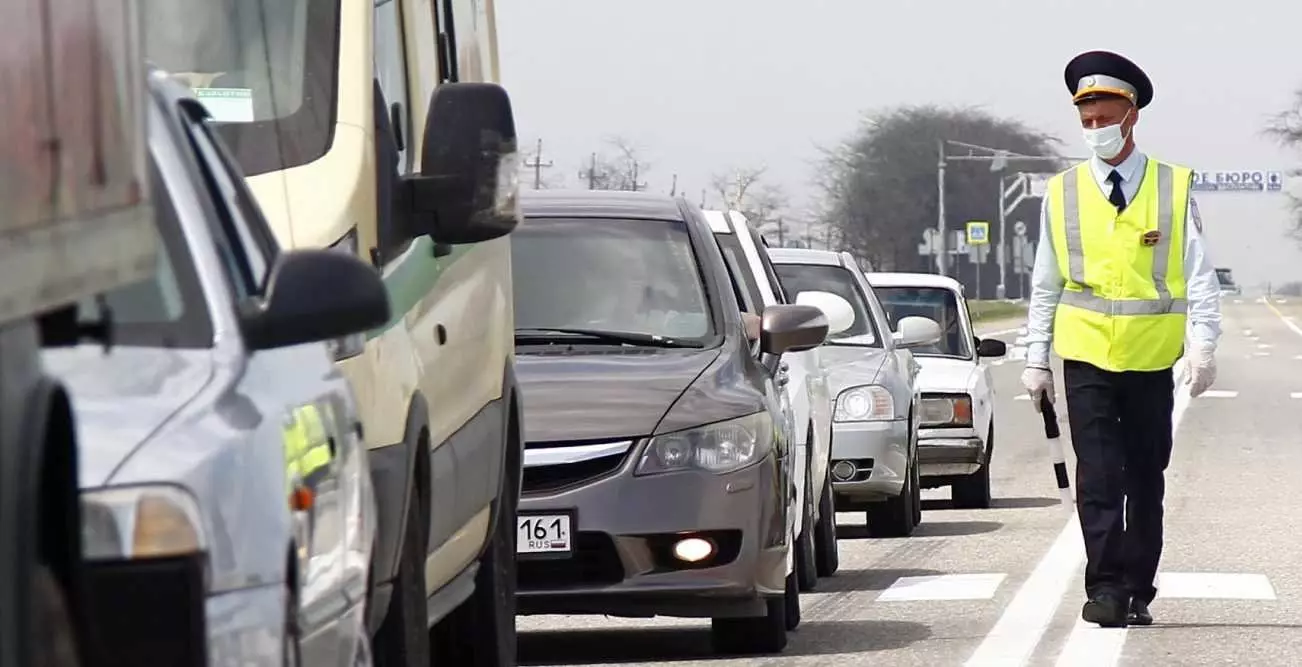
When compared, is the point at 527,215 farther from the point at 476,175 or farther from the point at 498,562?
the point at 476,175

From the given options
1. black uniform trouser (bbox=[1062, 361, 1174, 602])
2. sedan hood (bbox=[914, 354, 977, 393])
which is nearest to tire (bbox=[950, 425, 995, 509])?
sedan hood (bbox=[914, 354, 977, 393])

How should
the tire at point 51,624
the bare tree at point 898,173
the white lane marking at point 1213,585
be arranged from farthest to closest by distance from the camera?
1. the bare tree at point 898,173
2. the white lane marking at point 1213,585
3. the tire at point 51,624

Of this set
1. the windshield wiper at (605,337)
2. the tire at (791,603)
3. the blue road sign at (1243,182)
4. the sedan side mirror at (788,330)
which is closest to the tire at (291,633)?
the windshield wiper at (605,337)

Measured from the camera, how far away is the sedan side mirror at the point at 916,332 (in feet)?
55.6

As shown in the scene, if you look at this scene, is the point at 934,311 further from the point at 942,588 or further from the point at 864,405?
the point at 942,588

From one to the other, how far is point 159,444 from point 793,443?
6.95 metres

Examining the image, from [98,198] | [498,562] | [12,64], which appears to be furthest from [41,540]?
[498,562]

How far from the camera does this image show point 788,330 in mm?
10469

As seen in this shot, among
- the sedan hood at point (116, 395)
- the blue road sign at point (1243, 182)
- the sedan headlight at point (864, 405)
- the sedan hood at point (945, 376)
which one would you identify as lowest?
the blue road sign at point (1243, 182)

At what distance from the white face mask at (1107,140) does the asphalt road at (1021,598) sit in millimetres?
1620

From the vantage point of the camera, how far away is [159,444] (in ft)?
13.6

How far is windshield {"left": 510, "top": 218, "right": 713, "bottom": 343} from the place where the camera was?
10477 millimetres

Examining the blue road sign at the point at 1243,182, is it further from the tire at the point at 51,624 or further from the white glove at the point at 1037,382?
the tire at the point at 51,624

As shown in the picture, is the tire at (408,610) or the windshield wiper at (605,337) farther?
the windshield wiper at (605,337)
